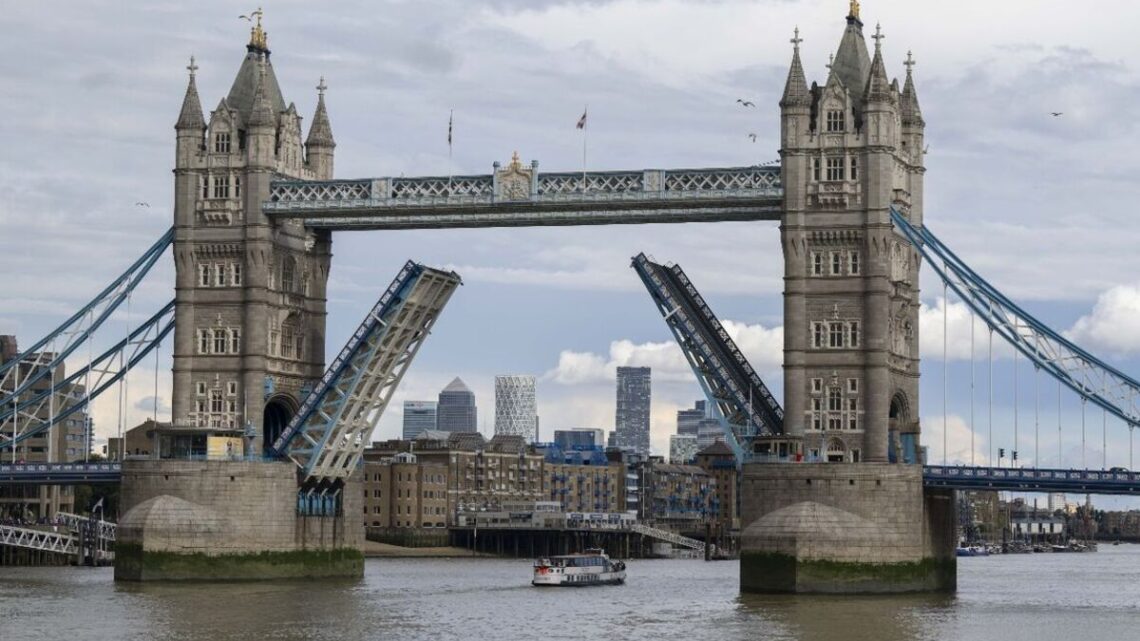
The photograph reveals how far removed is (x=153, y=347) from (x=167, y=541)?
37.2ft

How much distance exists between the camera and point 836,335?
9050 cm

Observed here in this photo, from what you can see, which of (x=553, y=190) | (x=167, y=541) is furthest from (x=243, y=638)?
(x=553, y=190)

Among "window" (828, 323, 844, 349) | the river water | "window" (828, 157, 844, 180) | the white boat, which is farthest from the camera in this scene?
the white boat

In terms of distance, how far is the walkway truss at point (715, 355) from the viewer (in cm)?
9162

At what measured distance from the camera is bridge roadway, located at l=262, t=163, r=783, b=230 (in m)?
92.2

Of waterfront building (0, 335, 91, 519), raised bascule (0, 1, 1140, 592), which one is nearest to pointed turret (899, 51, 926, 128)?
raised bascule (0, 1, 1140, 592)

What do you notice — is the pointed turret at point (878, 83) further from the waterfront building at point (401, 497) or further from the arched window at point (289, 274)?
the waterfront building at point (401, 497)

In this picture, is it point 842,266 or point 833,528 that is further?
point 842,266

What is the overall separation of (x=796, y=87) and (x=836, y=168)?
154 inches

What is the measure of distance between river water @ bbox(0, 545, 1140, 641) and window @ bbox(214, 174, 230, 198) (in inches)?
706

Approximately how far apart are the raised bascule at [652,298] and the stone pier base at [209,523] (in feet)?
0.30

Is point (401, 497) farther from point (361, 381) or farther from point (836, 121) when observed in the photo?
point (836, 121)

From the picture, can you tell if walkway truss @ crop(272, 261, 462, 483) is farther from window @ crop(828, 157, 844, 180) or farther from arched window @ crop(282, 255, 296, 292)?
window @ crop(828, 157, 844, 180)

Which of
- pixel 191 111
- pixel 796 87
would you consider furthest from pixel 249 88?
pixel 796 87
